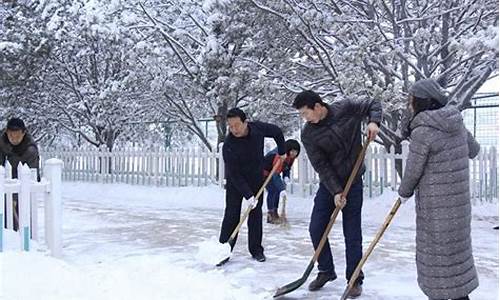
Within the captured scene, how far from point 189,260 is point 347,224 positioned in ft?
6.86

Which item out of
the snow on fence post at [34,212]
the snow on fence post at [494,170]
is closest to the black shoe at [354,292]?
the snow on fence post at [34,212]

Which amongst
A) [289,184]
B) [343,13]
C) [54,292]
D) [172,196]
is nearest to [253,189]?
[54,292]

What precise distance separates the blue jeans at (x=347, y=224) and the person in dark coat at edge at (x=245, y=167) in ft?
3.36

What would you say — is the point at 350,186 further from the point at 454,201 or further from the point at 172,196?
the point at 172,196

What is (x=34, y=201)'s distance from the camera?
233 inches

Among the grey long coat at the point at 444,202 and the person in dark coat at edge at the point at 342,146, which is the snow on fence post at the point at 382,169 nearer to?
the person in dark coat at edge at the point at 342,146

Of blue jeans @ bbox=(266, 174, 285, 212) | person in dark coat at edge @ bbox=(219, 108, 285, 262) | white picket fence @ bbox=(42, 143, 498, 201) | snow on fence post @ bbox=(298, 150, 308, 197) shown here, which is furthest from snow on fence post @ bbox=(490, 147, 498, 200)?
person in dark coat at edge @ bbox=(219, 108, 285, 262)

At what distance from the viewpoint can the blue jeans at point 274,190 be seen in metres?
8.63

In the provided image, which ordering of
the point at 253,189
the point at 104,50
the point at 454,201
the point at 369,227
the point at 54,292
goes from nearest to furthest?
1. the point at 454,201
2. the point at 54,292
3. the point at 253,189
4. the point at 369,227
5. the point at 104,50

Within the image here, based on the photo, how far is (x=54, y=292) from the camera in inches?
159

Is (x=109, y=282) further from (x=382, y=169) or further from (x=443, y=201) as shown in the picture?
(x=382, y=169)

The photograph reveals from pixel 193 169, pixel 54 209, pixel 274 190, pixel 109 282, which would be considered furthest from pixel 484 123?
pixel 109 282

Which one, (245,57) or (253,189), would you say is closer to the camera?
(253,189)

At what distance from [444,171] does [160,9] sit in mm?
11388
